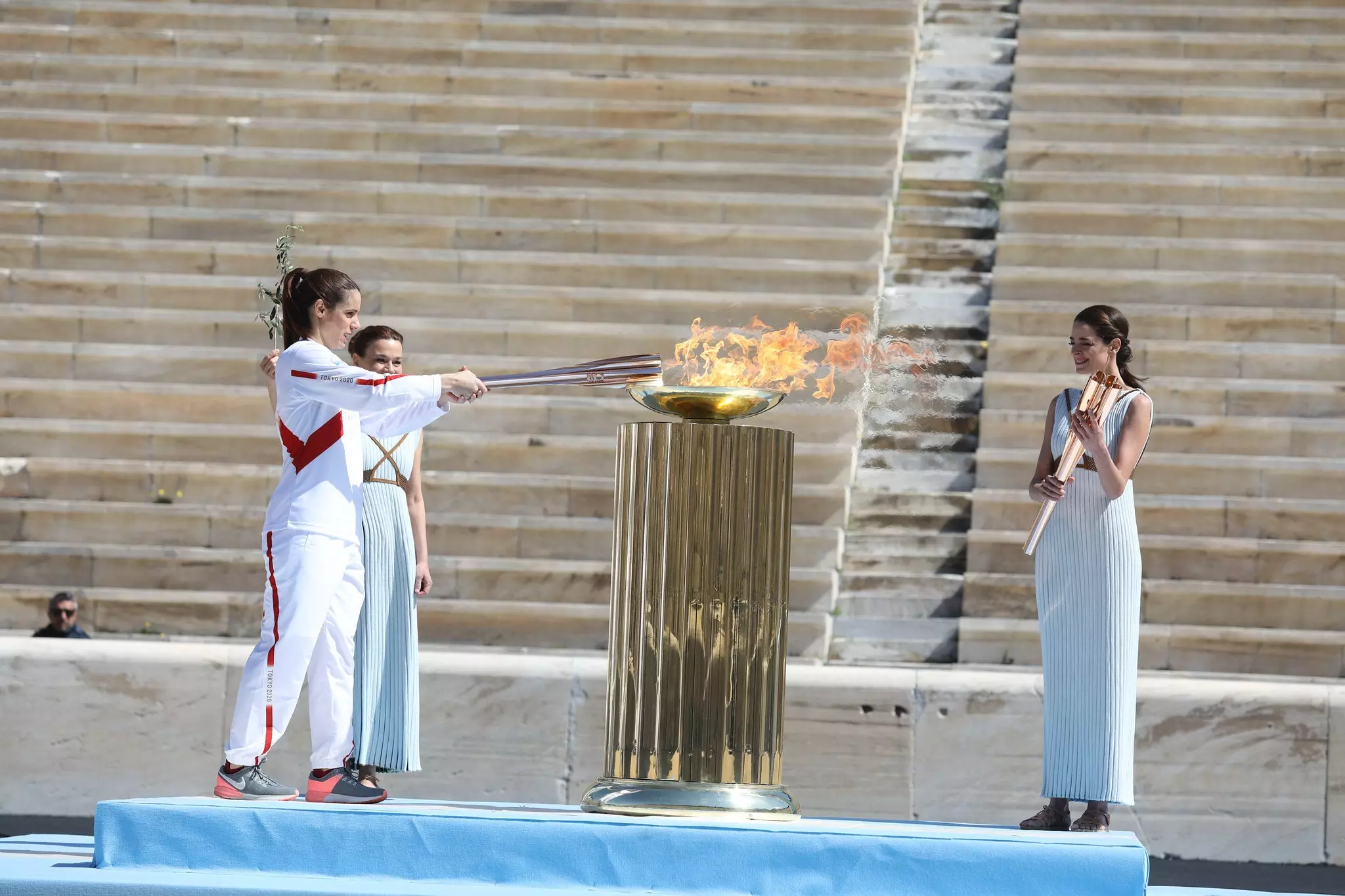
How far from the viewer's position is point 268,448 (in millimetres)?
9266

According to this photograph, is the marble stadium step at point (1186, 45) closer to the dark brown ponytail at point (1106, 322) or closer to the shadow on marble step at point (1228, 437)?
the shadow on marble step at point (1228, 437)

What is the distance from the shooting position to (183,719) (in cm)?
712

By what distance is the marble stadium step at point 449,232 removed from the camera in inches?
417

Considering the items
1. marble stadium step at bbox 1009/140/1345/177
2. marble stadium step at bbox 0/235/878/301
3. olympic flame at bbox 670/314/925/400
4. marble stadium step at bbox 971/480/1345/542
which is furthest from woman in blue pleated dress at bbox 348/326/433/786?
marble stadium step at bbox 1009/140/1345/177

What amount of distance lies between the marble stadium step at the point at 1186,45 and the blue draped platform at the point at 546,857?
8.66m

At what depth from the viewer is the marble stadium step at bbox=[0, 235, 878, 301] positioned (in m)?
10.3

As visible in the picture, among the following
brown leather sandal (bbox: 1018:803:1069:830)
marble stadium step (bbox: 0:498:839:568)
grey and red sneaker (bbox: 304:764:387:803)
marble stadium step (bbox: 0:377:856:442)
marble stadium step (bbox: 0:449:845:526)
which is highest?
marble stadium step (bbox: 0:377:856:442)

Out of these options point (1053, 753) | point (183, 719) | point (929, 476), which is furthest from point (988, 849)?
point (929, 476)

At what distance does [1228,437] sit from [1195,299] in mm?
1238

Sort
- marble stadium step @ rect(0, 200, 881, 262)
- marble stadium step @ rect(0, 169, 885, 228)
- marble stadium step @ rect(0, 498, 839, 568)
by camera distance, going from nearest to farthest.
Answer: marble stadium step @ rect(0, 498, 839, 568)
marble stadium step @ rect(0, 200, 881, 262)
marble stadium step @ rect(0, 169, 885, 228)

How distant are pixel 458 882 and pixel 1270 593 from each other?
4.97 metres

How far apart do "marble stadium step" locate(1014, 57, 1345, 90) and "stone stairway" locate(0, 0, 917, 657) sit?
1067 millimetres

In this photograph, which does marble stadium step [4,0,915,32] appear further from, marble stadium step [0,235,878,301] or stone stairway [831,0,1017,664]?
marble stadium step [0,235,878,301]

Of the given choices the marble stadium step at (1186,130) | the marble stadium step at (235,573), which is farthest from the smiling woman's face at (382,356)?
the marble stadium step at (1186,130)
